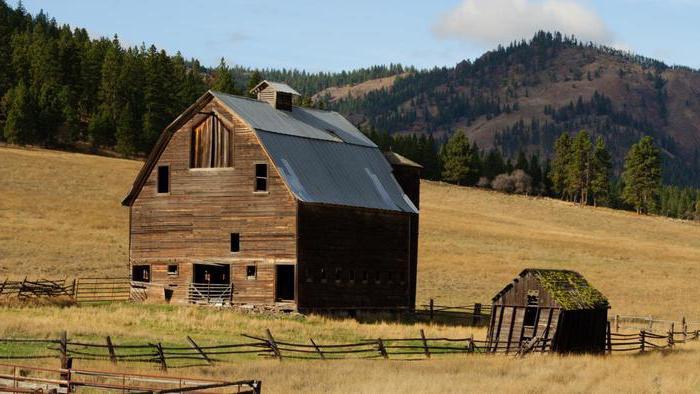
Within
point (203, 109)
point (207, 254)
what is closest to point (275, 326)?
point (207, 254)

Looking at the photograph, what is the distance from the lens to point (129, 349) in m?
31.5

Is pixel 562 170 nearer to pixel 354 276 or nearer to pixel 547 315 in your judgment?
pixel 354 276

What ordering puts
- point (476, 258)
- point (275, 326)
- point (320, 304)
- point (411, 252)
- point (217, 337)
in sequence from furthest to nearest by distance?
point (476, 258) < point (411, 252) < point (320, 304) < point (275, 326) < point (217, 337)

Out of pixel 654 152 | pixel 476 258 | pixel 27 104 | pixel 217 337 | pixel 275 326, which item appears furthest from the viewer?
pixel 654 152

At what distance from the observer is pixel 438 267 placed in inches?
2721

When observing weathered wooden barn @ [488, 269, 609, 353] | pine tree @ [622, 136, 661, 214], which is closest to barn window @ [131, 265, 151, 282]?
weathered wooden barn @ [488, 269, 609, 353]

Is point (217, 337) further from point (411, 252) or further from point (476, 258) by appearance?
point (476, 258)

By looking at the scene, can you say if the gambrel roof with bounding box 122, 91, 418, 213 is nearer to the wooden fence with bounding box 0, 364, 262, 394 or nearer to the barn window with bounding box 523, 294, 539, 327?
the barn window with bounding box 523, 294, 539, 327

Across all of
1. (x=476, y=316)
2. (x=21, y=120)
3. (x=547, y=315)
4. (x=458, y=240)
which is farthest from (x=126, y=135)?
(x=547, y=315)

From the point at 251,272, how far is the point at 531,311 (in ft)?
43.7

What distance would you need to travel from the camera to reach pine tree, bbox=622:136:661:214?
4921 inches

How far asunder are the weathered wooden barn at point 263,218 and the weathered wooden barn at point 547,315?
9.77 m

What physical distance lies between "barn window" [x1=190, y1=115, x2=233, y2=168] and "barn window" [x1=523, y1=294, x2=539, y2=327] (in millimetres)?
15475

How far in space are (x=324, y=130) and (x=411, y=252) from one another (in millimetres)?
7226
